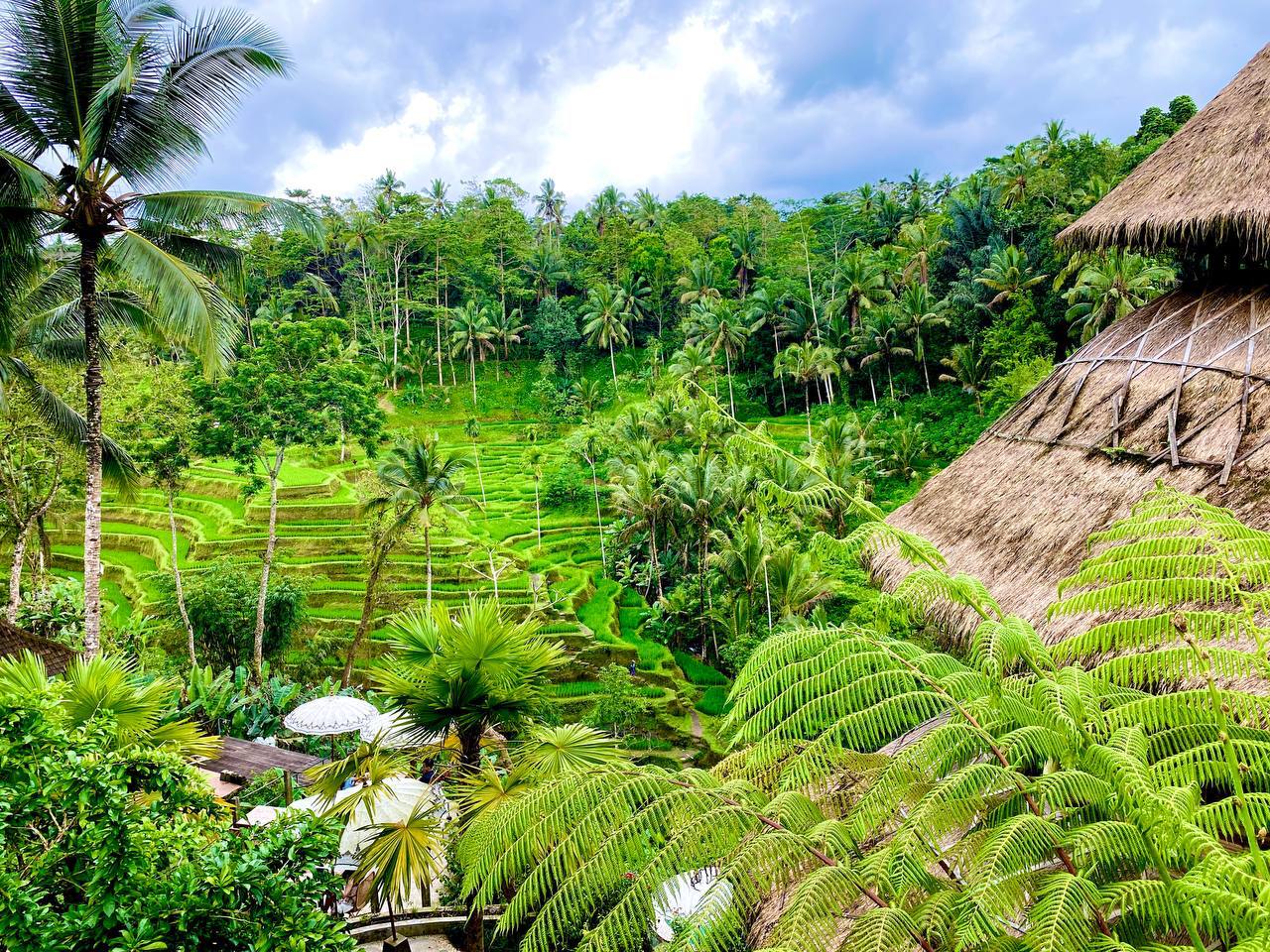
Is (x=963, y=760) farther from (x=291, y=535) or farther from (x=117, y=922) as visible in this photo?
(x=291, y=535)

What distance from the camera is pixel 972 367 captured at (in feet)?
98.8

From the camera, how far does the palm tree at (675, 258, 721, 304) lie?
1666 inches

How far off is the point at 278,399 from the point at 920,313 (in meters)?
25.1

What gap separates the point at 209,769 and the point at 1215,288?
1301cm

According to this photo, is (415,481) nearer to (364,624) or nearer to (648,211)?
(364,624)

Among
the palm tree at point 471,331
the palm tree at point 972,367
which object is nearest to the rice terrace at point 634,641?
the palm tree at point 972,367

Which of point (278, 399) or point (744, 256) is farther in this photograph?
point (744, 256)

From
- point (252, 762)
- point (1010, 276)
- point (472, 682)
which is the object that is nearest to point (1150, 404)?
point (472, 682)

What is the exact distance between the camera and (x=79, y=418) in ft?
38.5

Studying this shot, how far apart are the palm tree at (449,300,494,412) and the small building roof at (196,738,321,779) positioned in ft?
103

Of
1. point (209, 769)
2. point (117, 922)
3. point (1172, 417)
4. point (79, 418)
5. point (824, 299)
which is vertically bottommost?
point (209, 769)

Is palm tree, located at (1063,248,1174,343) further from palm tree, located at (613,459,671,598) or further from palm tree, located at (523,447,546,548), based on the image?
palm tree, located at (523,447,546,548)

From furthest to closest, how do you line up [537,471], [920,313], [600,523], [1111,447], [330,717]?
1. [920,313]
2. [537,471]
3. [600,523]
4. [330,717]
5. [1111,447]

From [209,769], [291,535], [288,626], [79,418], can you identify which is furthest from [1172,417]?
[291,535]
